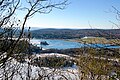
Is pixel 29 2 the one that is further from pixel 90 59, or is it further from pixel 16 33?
pixel 90 59

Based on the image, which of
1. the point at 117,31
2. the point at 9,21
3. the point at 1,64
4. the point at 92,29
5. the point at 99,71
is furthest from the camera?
the point at 99,71

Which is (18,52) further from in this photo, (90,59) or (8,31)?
(90,59)

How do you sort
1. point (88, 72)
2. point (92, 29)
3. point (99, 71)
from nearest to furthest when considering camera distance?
point (92, 29), point (99, 71), point (88, 72)

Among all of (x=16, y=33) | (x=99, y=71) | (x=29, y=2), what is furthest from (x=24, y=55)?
(x=99, y=71)

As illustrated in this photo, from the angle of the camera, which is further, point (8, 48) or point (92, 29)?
point (8, 48)

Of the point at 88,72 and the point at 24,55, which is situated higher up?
the point at 24,55

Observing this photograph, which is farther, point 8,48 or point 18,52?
point 18,52

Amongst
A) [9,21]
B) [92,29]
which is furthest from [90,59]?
[92,29]

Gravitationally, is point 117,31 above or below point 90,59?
above

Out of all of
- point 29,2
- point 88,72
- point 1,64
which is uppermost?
point 29,2
